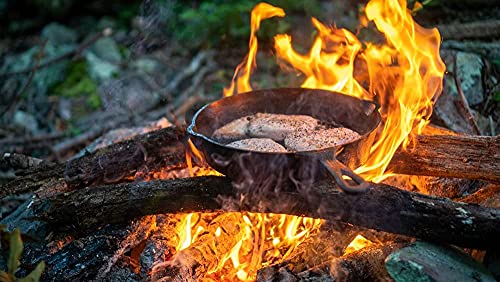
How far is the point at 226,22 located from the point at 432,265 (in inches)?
222

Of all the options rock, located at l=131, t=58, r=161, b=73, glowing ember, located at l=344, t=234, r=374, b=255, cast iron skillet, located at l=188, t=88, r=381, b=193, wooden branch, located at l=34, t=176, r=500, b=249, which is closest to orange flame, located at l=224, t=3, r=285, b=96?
cast iron skillet, located at l=188, t=88, r=381, b=193

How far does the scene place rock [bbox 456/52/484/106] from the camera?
4.49 meters

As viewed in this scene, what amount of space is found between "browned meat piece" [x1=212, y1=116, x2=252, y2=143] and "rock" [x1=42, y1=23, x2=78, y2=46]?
5758 millimetres

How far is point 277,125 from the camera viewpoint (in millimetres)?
3340

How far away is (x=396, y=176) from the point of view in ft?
11.9

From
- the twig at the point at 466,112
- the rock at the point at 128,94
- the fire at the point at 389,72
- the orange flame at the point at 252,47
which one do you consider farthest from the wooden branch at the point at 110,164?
the rock at the point at 128,94

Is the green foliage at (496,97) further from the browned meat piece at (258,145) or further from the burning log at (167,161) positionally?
the browned meat piece at (258,145)

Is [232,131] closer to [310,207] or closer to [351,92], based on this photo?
[310,207]

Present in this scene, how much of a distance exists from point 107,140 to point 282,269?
2468mm

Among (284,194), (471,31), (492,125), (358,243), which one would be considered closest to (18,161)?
(284,194)

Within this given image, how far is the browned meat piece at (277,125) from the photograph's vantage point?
129 inches

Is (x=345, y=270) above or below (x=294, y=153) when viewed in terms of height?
below

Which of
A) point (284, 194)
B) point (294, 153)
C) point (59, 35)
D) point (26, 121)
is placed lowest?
point (26, 121)

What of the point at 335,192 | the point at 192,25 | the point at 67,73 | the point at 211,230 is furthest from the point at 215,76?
the point at 335,192
